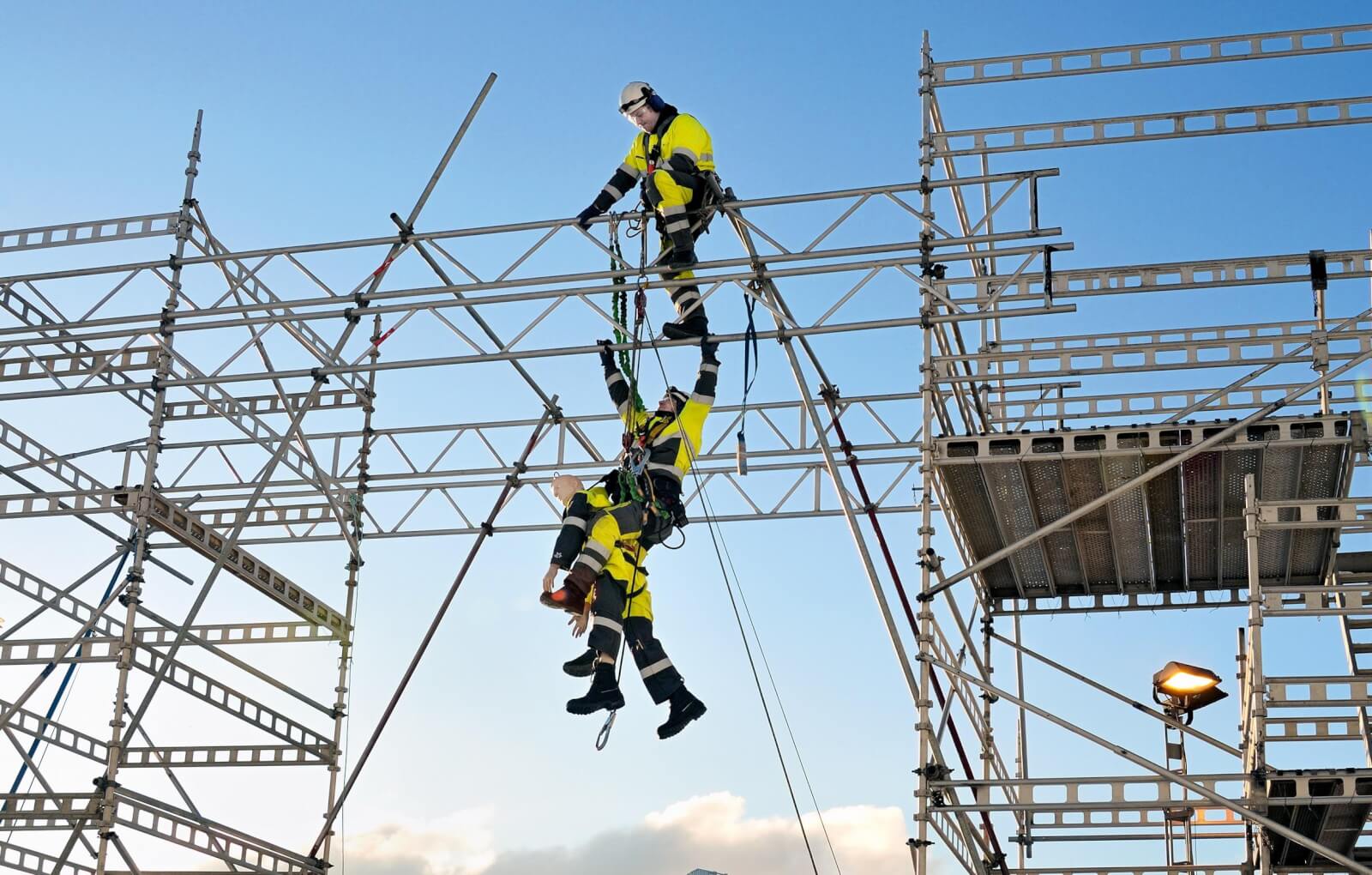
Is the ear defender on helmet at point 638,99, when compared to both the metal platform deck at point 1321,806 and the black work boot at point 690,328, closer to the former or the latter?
the black work boot at point 690,328

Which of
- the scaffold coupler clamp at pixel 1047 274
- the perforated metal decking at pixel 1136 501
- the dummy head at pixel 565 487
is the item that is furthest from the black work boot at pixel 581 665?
the scaffold coupler clamp at pixel 1047 274

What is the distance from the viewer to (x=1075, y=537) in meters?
14.6

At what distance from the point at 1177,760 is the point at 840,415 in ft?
14.0

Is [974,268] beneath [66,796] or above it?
above

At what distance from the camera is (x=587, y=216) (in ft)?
45.3

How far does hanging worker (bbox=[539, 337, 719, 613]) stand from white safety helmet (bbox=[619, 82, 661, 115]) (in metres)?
1.87

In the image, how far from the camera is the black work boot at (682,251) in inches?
534

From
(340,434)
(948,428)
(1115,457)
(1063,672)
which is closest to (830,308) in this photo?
(948,428)

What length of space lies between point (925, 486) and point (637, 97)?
410 centimetres

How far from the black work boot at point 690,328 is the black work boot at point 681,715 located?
272 centimetres

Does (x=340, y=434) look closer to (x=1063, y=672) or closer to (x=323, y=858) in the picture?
(x=323, y=858)

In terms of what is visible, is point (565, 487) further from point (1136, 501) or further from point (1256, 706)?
point (1256, 706)

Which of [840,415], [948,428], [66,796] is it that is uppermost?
[840,415]

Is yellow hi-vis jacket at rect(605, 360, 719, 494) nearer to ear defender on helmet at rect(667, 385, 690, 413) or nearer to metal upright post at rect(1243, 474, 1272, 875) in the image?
ear defender on helmet at rect(667, 385, 690, 413)
